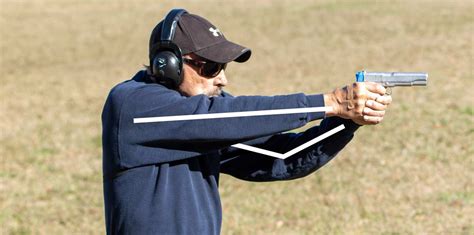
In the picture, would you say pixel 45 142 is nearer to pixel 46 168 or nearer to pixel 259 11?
pixel 46 168

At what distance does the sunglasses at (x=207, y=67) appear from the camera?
10.8 feet

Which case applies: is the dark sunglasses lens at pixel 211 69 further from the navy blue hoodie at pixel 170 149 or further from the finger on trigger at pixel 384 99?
the finger on trigger at pixel 384 99

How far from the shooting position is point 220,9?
2623cm

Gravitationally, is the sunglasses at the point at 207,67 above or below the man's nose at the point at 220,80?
above

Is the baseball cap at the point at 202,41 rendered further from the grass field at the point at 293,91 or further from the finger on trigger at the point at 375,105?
the grass field at the point at 293,91

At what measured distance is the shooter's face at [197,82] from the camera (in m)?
3.32

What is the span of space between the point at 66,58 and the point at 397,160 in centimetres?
1171

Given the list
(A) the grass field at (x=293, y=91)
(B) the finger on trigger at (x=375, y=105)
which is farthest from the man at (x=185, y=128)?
(A) the grass field at (x=293, y=91)

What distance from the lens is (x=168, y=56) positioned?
3.19 metres

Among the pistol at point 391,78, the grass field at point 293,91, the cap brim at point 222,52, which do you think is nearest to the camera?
the pistol at point 391,78

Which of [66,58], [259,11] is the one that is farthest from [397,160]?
[259,11]

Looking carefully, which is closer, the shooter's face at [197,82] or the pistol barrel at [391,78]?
the pistol barrel at [391,78]
